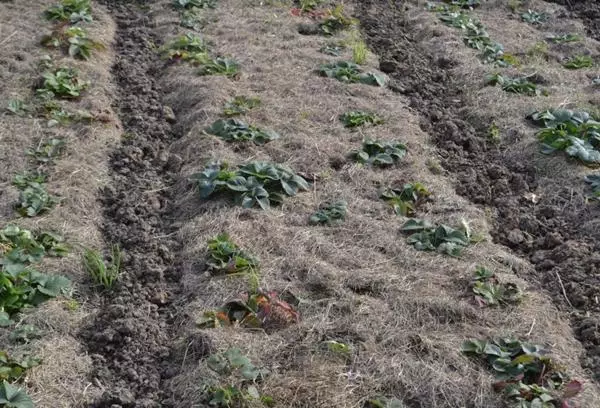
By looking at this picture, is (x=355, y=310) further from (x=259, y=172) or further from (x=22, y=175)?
(x=22, y=175)

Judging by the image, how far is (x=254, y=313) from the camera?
3990mm

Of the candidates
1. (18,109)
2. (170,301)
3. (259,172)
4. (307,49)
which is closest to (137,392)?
(170,301)

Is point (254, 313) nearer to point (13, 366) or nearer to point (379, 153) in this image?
point (13, 366)

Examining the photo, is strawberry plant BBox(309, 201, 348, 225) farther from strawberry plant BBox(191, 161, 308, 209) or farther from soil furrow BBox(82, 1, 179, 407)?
soil furrow BBox(82, 1, 179, 407)

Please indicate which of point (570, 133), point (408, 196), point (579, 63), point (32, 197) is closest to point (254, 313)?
point (408, 196)

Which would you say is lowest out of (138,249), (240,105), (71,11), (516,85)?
(71,11)

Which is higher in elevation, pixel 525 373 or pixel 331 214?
pixel 525 373

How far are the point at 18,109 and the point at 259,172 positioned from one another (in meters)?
2.04

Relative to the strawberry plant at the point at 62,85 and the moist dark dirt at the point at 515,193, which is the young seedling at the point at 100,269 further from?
the moist dark dirt at the point at 515,193

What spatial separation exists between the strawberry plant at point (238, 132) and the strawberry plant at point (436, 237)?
1.39 meters

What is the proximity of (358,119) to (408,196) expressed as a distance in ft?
3.53

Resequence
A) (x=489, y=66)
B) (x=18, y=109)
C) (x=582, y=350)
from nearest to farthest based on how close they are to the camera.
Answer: (x=582, y=350)
(x=18, y=109)
(x=489, y=66)

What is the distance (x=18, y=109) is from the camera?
5773 millimetres

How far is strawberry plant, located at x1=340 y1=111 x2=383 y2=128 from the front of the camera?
586 cm
